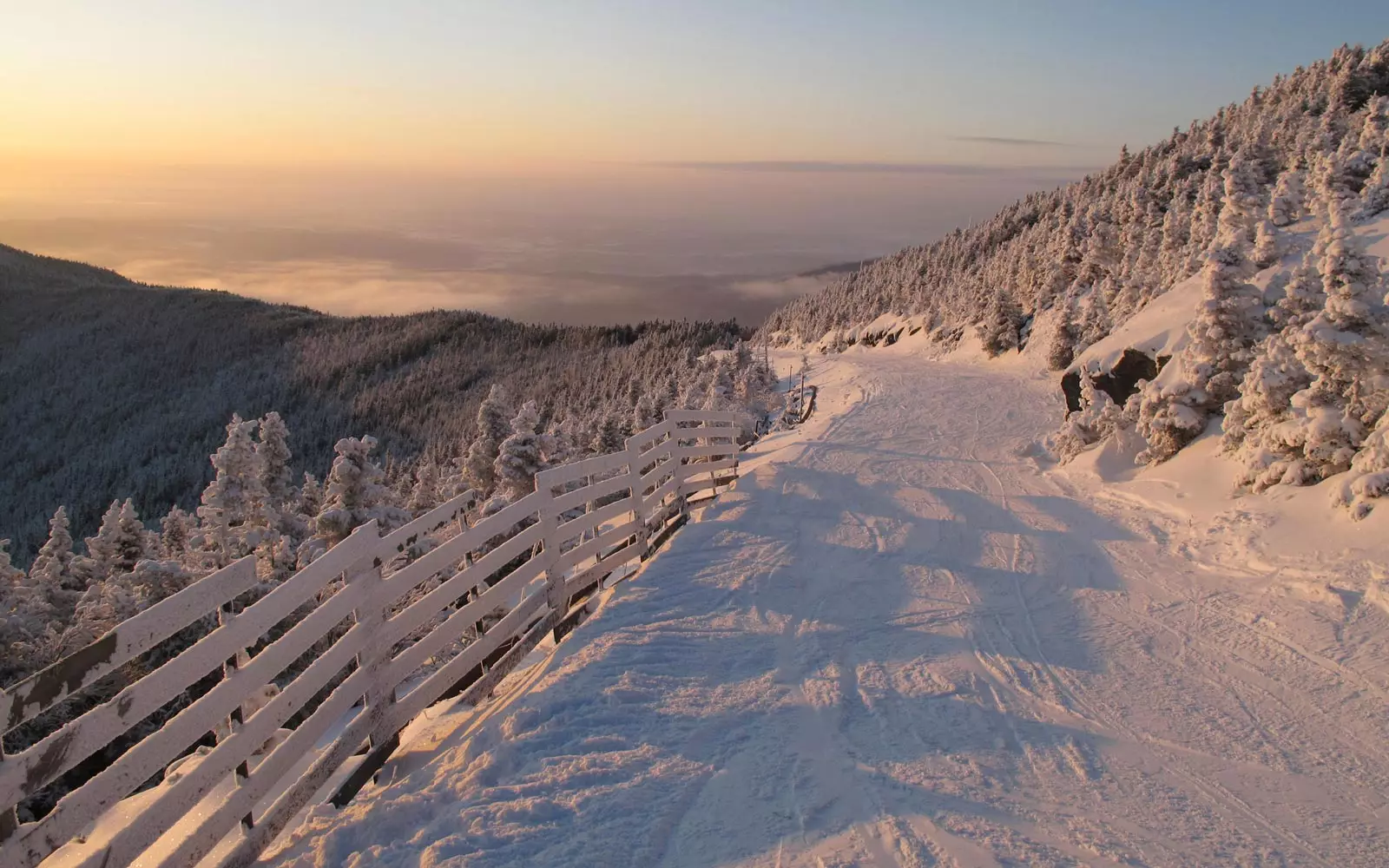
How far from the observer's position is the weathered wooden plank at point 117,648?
2943mm

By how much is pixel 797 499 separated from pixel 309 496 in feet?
151

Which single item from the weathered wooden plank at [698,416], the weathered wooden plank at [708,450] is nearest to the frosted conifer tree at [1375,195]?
the weathered wooden plank at [708,450]

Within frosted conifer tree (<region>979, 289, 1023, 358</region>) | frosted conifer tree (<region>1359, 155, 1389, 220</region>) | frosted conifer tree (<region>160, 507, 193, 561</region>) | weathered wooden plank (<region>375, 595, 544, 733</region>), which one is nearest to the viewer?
weathered wooden plank (<region>375, 595, 544, 733</region>)

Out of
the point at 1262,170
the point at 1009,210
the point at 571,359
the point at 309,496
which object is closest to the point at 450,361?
the point at 571,359

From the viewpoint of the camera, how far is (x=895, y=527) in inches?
432

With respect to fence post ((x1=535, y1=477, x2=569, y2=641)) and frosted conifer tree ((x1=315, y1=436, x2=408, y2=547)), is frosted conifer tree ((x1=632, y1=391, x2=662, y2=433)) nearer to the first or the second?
frosted conifer tree ((x1=315, y1=436, x2=408, y2=547))

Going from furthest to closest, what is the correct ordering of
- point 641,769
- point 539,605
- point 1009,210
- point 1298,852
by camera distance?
point 1009,210 < point 539,605 < point 641,769 < point 1298,852

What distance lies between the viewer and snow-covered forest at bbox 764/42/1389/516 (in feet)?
33.6

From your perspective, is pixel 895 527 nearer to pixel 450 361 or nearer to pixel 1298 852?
pixel 1298 852

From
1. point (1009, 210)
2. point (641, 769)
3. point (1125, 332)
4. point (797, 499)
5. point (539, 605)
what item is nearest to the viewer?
point (641, 769)

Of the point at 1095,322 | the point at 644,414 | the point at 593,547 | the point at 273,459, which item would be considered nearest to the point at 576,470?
the point at 593,547

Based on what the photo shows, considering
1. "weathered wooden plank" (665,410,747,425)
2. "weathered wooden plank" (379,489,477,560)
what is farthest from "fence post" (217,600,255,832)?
"weathered wooden plank" (665,410,747,425)

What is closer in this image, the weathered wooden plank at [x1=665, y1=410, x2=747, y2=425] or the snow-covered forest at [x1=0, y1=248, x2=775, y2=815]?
the weathered wooden plank at [x1=665, y1=410, x2=747, y2=425]

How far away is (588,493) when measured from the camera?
8.98 m
